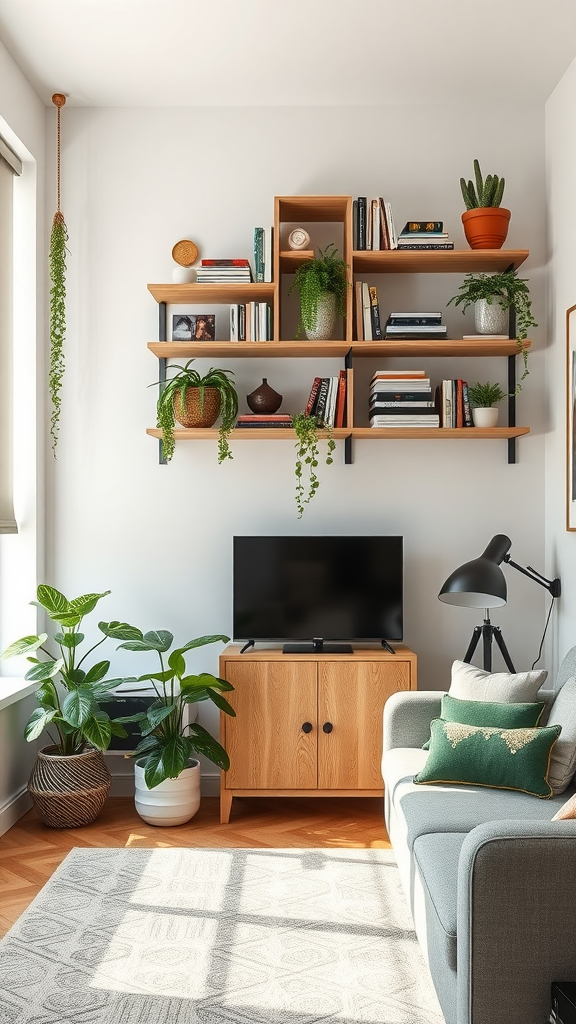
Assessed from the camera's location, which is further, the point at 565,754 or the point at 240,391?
the point at 240,391

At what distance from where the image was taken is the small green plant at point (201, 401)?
3746 mm

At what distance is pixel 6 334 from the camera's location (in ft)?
12.5

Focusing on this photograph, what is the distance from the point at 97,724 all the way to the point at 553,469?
2.21 m

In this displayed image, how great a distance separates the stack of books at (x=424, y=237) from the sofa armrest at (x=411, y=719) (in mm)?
1895

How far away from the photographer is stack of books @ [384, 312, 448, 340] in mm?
3762

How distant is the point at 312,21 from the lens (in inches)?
130

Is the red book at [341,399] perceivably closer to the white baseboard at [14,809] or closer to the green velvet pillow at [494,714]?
the green velvet pillow at [494,714]

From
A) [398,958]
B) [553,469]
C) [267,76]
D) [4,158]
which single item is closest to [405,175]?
[267,76]

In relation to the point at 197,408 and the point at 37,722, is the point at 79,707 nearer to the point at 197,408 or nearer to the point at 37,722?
A: the point at 37,722

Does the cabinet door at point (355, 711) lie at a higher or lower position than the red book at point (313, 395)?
lower

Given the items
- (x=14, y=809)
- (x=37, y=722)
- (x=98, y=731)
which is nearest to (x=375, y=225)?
(x=98, y=731)

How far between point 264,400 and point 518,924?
Result: 2556 millimetres

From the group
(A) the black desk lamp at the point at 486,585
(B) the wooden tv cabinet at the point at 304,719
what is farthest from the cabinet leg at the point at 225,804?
(A) the black desk lamp at the point at 486,585

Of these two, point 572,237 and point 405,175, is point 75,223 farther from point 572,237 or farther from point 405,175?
point 572,237
